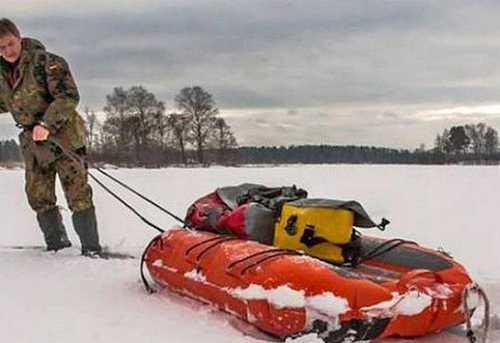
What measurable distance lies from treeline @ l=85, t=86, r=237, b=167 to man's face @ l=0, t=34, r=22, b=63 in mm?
44814

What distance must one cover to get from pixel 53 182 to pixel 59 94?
2.66 feet

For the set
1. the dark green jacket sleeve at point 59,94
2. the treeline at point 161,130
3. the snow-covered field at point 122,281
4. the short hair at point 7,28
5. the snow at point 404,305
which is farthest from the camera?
the treeline at point 161,130

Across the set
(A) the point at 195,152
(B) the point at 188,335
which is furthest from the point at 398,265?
(A) the point at 195,152

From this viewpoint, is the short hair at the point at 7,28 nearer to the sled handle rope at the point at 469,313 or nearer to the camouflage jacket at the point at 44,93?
the camouflage jacket at the point at 44,93

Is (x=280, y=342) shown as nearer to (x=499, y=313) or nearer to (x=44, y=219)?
(x=499, y=313)

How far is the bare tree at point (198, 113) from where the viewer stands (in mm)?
54031

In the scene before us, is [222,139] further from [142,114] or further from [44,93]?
[44,93]

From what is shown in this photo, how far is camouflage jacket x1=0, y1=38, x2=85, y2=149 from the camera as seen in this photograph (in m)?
5.40

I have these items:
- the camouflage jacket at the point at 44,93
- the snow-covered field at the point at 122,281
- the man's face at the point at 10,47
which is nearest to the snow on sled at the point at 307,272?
the snow-covered field at the point at 122,281

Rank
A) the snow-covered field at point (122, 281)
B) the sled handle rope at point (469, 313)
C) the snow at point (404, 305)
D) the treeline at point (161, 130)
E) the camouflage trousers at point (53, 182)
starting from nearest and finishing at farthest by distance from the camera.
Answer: the snow at point (404, 305)
the sled handle rope at point (469, 313)
the snow-covered field at point (122, 281)
the camouflage trousers at point (53, 182)
the treeline at point (161, 130)

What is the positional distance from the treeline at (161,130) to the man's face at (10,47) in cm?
4481

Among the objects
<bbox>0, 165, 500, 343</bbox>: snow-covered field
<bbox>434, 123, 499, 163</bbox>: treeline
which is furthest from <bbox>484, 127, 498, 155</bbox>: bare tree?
<bbox>0, 165, 500, 343</bbox>: snow-covered field

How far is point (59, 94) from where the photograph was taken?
17.7 feet

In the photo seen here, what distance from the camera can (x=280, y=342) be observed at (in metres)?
3.51
